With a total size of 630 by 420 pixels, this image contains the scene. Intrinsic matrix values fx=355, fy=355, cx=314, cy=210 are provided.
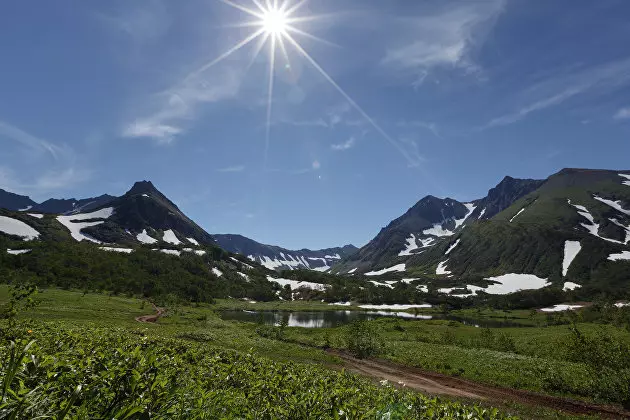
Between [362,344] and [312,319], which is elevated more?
[362,344]

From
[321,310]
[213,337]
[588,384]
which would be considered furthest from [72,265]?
[588,384]

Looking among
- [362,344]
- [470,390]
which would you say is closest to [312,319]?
[362,344]

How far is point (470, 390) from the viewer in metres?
32.9

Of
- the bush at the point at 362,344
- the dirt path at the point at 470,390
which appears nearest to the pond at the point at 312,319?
the bush at the point at 362,344

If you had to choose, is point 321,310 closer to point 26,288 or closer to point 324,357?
point 324,357

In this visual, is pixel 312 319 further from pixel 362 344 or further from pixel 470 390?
pixel 470 390

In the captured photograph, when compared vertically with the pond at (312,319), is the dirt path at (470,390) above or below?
above

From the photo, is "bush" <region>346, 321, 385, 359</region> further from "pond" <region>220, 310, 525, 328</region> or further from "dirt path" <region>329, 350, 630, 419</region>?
"pond" <region>220, 310, 525, 328</region>

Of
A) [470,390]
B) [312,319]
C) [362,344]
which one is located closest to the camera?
[470,390]

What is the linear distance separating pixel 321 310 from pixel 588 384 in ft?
527

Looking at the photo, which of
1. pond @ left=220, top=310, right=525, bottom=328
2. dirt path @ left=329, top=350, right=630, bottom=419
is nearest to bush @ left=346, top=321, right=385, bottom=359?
dirt path @ left=329, top=350, right=630, bottom=419

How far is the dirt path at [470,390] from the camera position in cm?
2820

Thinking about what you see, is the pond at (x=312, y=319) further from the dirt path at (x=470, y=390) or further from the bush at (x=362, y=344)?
the dirt path at (x=470, y=390)

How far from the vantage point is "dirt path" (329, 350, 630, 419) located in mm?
28205
